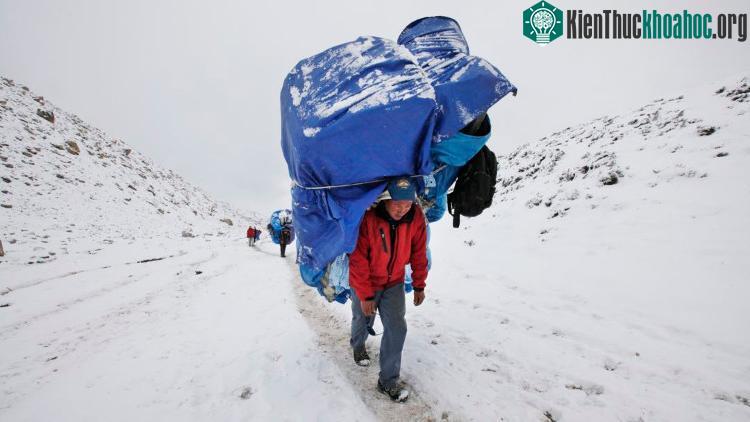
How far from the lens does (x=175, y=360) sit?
11.7 ft

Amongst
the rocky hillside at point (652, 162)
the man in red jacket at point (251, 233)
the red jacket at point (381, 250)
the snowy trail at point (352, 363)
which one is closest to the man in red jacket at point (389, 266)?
the red jacket at point (381, 250)

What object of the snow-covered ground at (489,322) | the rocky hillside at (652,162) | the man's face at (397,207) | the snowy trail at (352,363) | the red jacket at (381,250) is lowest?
the snowy trail at (352,363)

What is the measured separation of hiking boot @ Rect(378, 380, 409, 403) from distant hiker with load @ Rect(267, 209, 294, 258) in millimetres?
→ 11406

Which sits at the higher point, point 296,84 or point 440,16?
point 440,16

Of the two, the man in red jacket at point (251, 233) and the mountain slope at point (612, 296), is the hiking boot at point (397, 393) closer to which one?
the mountain slope at point (612, 296)

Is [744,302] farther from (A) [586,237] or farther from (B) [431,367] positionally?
(B) [431,367]

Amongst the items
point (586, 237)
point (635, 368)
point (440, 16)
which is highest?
point (440, 16)

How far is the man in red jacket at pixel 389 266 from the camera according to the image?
2.97 meters

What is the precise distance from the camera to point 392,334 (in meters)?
3.11

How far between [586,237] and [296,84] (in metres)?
7.26

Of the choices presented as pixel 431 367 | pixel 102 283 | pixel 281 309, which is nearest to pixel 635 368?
pixel 431 367

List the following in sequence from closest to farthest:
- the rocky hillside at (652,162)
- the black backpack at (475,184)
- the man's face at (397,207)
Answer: the man's face at (397,207), the black backpack at (475,184), the rocky hillside at (652,162)

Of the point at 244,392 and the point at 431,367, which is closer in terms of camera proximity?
the point at 244,392

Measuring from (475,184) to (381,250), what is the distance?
1.12 meters
